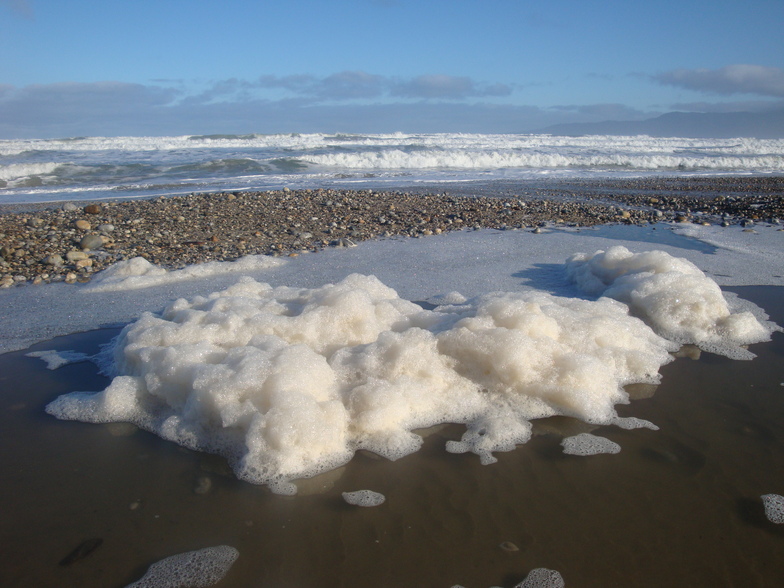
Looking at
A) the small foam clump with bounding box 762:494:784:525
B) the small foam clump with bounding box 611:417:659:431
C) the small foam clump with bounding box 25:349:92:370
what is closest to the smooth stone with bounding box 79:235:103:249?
the small foam clump with bounding box 25:349:92:370

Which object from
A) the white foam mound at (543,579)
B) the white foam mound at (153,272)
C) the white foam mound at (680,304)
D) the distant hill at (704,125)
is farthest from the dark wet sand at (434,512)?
the distant hill at (704,125)

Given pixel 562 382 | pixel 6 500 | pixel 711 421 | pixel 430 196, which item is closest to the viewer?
pixel 6 500

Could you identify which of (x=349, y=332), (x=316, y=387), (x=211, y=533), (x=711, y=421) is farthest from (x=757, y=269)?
(x=211, y=533)

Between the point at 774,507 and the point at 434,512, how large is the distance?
1078 mm

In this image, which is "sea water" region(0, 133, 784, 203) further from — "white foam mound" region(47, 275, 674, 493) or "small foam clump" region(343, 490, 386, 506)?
"small foam clump" region(343, 490, 386, 506)

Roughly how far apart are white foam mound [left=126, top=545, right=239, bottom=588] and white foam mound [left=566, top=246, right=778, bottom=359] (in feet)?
8.67

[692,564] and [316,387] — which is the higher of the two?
[316,387]

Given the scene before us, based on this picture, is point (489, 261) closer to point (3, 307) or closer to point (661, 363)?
point (661, 363)

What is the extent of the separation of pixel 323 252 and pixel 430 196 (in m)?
3.62

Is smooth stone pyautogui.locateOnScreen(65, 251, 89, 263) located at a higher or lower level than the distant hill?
lower

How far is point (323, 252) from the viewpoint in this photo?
514 cm

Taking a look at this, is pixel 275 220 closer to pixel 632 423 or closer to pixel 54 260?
pixel 54 260

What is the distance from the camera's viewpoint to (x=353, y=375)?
8.05ft

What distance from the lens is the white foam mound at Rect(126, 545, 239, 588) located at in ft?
4.75
